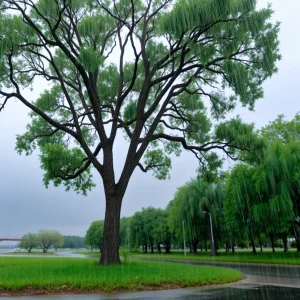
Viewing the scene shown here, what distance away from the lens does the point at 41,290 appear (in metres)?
9.98

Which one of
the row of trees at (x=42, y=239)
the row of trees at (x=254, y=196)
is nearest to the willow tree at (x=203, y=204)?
the row of trees at (x=254, y=196)

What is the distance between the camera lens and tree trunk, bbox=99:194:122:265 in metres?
A: 14.8

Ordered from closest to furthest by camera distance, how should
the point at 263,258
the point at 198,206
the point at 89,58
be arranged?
1. the point at 89,58
2. the point at 263,258
3. the point at 198,206

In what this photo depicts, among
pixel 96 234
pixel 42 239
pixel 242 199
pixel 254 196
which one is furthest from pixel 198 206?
pixel 42 239

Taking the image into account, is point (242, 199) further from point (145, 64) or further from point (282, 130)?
point (145, 64)

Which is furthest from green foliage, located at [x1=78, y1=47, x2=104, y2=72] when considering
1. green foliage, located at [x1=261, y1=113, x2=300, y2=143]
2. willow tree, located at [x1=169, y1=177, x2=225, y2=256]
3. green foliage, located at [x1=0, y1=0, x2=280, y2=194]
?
willow tree, located at [x1=169, y1=177, x2=225, y2=256]

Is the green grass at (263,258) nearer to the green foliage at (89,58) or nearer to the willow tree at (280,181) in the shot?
the willow tree at (280,181)

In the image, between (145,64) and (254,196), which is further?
(254,196)

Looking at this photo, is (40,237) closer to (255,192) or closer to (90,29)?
(255,192)

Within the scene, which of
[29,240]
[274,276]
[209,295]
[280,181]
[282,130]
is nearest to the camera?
[209,295]

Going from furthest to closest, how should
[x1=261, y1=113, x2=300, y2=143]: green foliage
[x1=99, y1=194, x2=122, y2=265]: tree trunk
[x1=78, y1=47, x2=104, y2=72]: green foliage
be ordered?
[x1=261, y1=113, x2=300, y2=143]: green foliage → [x1=99, y1=194, x2=122, y2=265]: tree trunk → [x1=78, y1=47, x2=104, y2=72]: green foliage

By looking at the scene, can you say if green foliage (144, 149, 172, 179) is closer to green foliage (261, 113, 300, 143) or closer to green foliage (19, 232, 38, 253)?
green foliage (261, 113, 300, 143)

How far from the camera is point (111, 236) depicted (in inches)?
586

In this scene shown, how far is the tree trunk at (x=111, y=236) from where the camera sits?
1477 cm
